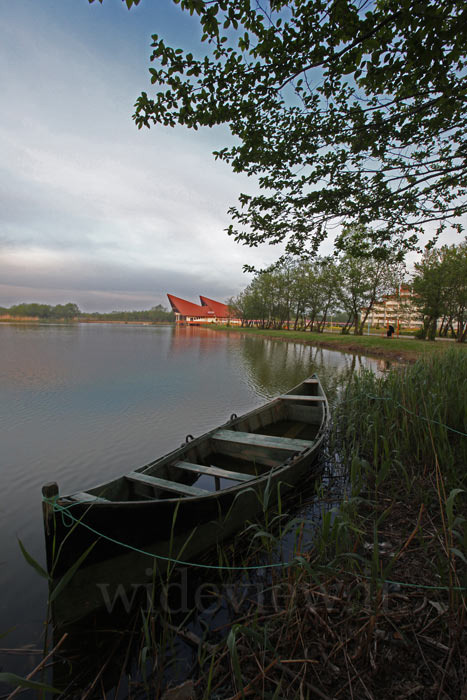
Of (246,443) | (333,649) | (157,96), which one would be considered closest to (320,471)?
(246,443)

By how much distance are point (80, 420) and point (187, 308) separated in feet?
375

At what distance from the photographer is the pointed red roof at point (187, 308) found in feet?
379

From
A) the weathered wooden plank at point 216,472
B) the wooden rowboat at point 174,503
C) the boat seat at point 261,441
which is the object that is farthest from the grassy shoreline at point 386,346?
the weathered wooden plank at point 216,472

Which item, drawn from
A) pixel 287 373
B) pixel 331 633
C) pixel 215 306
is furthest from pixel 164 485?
pixel 215 306

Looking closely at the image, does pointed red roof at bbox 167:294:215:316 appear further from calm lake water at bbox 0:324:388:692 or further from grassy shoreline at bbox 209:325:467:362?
calm lake water at bbox 0:324:388:692

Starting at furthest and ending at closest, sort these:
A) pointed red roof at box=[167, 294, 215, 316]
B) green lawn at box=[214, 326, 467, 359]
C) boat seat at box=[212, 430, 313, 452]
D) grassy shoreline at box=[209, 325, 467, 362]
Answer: pointed red roof at box=[167, 294, 215, 316]
green lawn at box=[214, 326, 467, 359]
grassy shoreline at box=[209, 325, 467, 362]
boat seat at box=[212, 430, 313, 452]

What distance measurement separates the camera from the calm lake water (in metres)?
3.05

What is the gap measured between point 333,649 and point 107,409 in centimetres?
842

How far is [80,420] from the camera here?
26.2ft

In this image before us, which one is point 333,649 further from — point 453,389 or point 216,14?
point 216,14

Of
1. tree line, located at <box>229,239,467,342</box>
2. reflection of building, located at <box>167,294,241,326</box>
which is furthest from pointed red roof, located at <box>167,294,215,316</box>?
tree line, located at <box>229,239,467,342</box>

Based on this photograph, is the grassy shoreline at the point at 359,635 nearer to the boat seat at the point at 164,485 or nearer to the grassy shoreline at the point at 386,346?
the boat seat at the point at 164,485

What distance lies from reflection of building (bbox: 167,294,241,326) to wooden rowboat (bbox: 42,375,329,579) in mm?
107400

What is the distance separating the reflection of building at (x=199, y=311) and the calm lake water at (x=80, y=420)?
9719cm
